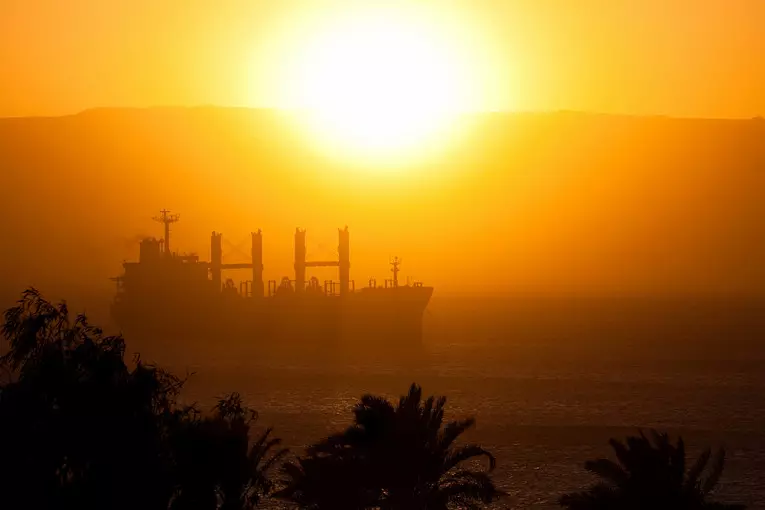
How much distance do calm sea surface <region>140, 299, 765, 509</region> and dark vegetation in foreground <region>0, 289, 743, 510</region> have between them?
17783mm

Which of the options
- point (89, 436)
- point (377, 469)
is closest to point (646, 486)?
point (377, 469)

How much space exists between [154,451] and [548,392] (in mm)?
62467

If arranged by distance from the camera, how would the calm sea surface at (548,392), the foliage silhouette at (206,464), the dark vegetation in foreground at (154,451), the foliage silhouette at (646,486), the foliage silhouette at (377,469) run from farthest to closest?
the calm sea surface at (548,392)
the foliage silhouette at (377,469)
the foliage silhouette at (646,486)
the foliage silhouette at (206,464)
the dark vegetation in foreground at (154,451)

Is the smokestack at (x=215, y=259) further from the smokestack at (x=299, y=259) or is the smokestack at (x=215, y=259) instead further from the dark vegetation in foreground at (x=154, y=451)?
the dark vegetation in foreground at (x=154, y=451)

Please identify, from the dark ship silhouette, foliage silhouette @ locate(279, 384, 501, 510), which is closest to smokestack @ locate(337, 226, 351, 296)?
the dark ship silhouette

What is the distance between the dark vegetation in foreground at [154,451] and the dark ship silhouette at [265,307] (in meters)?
97.4

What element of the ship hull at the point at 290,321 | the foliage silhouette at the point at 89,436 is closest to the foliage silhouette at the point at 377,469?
the foliage silhouette at the point at 89,436

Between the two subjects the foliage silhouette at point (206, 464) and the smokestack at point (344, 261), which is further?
the smokestack at point (344, 261)

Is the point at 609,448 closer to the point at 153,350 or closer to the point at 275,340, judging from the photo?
the point at 153,350

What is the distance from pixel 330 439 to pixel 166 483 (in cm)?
477

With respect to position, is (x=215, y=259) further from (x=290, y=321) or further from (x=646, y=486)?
(x=646, y=486)

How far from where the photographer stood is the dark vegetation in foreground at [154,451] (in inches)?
525

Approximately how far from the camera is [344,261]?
122 meters

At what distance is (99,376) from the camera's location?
14.0m
